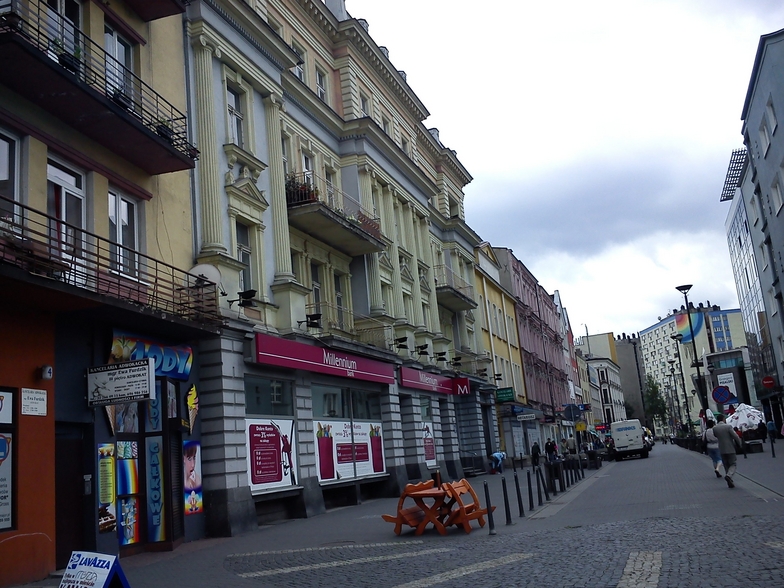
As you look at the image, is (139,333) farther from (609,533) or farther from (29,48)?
(609,533)

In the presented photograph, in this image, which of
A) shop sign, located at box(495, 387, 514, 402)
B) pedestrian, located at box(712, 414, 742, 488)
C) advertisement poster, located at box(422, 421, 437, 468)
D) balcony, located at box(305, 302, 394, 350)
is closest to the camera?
pedestrian, located at box(712, 414, 742, 488)

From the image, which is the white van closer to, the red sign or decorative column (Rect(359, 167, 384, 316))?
decorative column (Rect(359, 167, 384, 316))

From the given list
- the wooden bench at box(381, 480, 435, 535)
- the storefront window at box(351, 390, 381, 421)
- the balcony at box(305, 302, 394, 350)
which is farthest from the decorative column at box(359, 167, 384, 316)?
the wooden bench at box(381, 480, 435, 535)

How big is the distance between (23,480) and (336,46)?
2164cm

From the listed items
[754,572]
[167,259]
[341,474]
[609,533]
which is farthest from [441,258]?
[754,572]

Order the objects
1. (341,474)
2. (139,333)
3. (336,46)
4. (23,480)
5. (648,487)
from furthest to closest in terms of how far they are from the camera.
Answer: (336,46), (341,474), (648,487), (139,333), (23,480)

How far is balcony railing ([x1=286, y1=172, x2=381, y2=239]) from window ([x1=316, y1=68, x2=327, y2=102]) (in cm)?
356

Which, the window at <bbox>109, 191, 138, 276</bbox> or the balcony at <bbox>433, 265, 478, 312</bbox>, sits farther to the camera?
the balcony at <bbox>433, 265, 478, 312</bbox>

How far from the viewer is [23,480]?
36.7 feet

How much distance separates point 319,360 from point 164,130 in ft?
25.7

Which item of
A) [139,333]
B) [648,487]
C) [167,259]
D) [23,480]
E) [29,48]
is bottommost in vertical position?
[648,487]

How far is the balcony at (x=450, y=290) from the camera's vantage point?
117 ft

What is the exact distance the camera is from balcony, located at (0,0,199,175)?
11.7 m

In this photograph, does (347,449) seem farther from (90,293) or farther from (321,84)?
(321,84)
